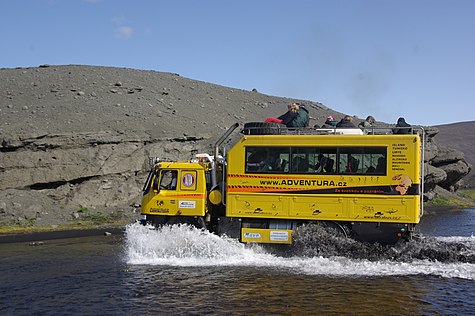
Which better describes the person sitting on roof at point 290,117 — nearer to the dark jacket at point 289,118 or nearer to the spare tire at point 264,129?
the dark jacket at point 289,118

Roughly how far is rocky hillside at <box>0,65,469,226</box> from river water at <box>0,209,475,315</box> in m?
8.87

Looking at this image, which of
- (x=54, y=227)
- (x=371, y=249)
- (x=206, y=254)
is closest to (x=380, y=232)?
(x=371, y=249)

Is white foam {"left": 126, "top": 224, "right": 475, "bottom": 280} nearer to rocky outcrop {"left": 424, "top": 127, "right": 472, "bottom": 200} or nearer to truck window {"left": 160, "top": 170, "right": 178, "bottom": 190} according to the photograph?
truck window {"left": 160, "top": 170, "right": 178, "bottom": 190}

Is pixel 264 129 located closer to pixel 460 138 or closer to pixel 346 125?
pixel 346 125

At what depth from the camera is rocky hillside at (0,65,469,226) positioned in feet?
97.0

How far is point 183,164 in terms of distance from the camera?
61.2ft

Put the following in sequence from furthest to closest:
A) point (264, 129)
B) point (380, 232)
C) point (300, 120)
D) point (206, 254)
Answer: point (300, 120) < point (206, 254) < point (264, 129) < point (380, 232)

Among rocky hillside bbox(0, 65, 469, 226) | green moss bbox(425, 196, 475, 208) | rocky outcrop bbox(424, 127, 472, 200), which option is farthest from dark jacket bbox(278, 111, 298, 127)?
green moss bbox(425, 196, 475, 208)

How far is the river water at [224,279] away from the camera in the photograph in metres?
12.6

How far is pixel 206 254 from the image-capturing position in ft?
59.2

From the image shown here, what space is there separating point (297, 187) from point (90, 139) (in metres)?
17.7

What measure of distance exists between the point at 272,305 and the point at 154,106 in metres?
30.4

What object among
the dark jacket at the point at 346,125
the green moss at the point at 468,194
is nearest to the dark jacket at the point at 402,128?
the dark jacket at the point at 346,125

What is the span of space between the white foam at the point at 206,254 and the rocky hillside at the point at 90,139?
11373 millimetres
